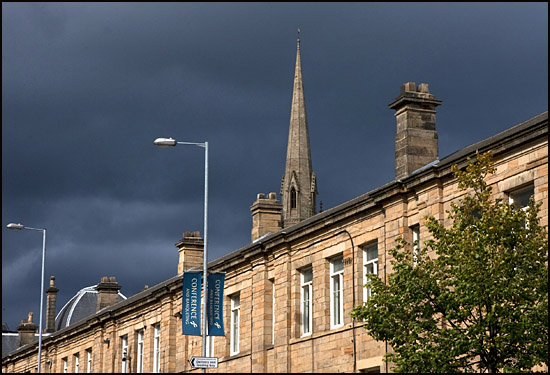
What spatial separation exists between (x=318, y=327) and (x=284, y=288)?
9.82 ft

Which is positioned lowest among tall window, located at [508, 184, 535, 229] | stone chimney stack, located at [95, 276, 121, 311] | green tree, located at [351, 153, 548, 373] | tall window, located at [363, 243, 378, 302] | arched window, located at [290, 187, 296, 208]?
green tree, located at [351, 153, 548, 373]

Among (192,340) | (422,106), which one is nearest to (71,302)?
(192,340)

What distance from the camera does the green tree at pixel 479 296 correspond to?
2262 cm

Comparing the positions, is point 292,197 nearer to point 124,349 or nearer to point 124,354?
point 124,349

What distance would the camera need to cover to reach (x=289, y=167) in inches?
4685

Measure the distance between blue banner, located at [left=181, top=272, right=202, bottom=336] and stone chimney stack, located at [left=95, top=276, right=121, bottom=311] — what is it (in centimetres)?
3015

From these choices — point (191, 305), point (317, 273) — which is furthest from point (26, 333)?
point (317, 273)

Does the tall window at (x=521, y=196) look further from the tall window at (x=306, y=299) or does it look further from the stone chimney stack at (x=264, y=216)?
the stone chimney stack at (x=264, y=216)

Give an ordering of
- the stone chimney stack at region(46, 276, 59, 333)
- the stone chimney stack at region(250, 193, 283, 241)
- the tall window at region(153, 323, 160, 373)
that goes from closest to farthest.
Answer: the stone chimney stack at region(250, 193, 283, 241), the tall window at region(153, 323, 160, 373), the stone chimney stack at region(46, 276, 59, 333)

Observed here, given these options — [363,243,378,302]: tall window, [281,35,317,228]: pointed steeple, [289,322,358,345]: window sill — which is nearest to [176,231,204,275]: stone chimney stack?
[289,322,358,345]: window sill

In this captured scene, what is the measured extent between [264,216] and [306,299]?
9724mm

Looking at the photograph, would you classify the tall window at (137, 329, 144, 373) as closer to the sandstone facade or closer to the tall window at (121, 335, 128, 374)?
the sandstone facade

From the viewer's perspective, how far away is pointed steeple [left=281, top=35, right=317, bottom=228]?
117 m

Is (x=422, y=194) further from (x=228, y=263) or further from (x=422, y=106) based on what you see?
(x=228, y=263)
